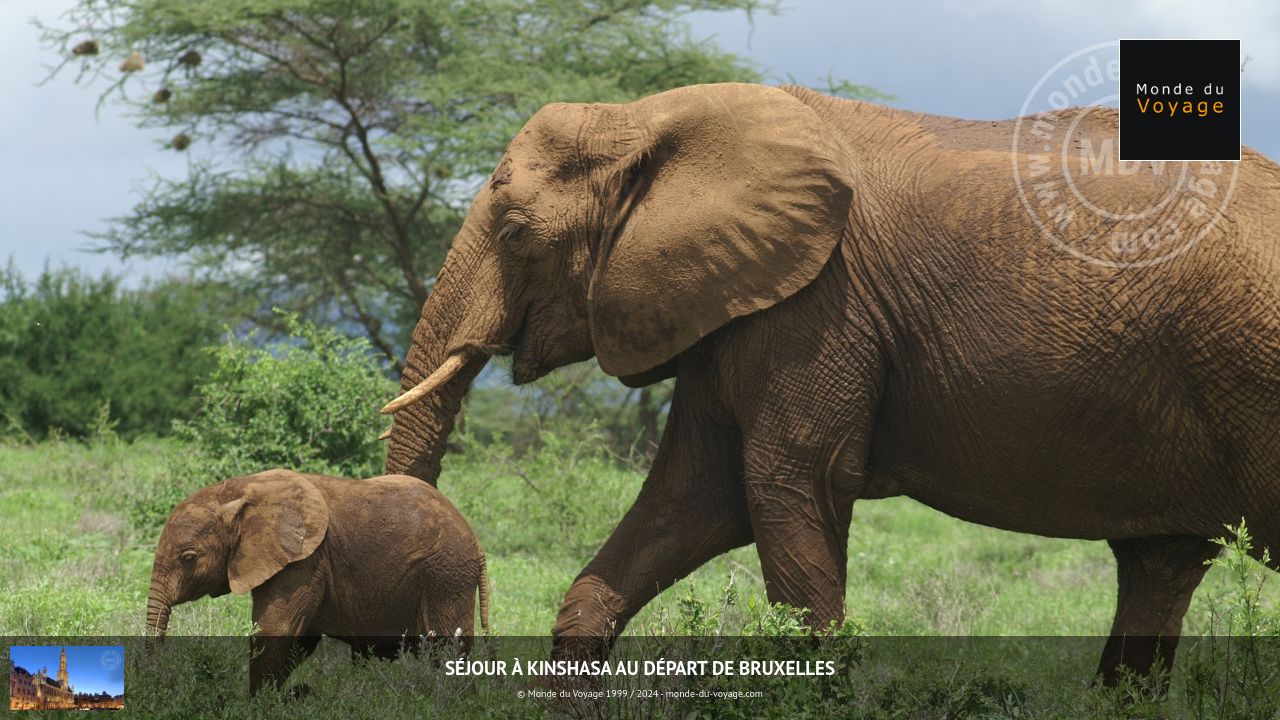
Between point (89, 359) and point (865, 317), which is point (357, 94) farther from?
point (865, 317)

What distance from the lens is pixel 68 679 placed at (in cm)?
638

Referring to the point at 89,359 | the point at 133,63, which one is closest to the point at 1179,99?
the point at 89,359

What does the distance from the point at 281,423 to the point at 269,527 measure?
5.22m

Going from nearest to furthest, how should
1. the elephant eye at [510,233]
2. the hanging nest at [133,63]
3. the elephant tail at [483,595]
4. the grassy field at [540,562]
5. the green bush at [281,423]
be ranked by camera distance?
the elephant eye at [510,233], the elephant tail at [483,595], the grassy field at [540,562], the green bush at [281,423], the hanging nest at [133,63]

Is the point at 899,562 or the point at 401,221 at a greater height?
the point at 401,221

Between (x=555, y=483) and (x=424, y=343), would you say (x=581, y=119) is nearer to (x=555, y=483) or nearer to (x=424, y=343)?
(x=424, y=343)

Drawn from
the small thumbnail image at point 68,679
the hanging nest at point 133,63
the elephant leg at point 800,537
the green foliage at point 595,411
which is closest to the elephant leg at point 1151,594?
the elephant leg at point 800,537

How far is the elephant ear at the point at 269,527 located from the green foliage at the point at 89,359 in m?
12.6

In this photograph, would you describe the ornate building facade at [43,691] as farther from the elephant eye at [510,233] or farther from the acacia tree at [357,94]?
the acacia tree at [357,94]

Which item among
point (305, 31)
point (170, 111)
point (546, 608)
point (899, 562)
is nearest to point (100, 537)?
point (546, 608)

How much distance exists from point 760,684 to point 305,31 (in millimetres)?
20149

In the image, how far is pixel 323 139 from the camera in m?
25.9

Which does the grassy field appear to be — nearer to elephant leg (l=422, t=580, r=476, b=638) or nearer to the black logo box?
elephant leg (l=422, t=580, r=476, b=638)

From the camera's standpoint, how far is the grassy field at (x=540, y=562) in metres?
8.95
